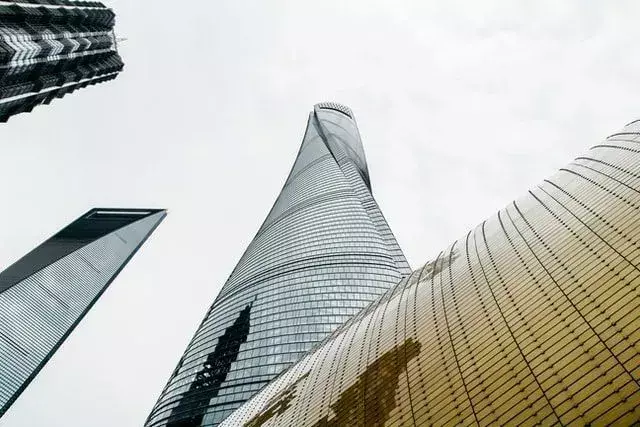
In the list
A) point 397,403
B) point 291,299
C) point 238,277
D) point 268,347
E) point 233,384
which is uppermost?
point 238,277

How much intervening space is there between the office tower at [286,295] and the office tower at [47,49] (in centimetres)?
4751

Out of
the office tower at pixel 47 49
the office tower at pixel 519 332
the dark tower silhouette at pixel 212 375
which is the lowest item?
the office tower at pixel 519 332

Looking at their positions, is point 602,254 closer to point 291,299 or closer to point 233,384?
point 233,384

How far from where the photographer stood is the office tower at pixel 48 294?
132625 mm

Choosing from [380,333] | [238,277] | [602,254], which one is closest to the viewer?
[602,254]

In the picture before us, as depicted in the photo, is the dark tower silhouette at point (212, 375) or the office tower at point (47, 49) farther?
the dark tower silhouette at point (212, 375)

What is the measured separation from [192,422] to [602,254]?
67.0 meters

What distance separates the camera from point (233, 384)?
3073 inches

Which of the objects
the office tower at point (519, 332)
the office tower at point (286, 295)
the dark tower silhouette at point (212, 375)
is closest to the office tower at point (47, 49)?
the dark tower silhouette at point (212, 375)

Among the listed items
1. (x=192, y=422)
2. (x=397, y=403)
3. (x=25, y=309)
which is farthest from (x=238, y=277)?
(x=397, y=403)

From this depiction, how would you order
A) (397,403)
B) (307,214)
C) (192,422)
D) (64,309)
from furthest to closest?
(64,309)
(307,214)
(192,422)
(397,403)

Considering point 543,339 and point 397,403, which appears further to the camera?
point 397,403

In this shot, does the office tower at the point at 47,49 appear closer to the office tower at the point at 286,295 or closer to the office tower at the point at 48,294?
the office tower at the point at 286,295

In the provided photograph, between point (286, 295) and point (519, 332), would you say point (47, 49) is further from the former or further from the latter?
point (519, 332)
